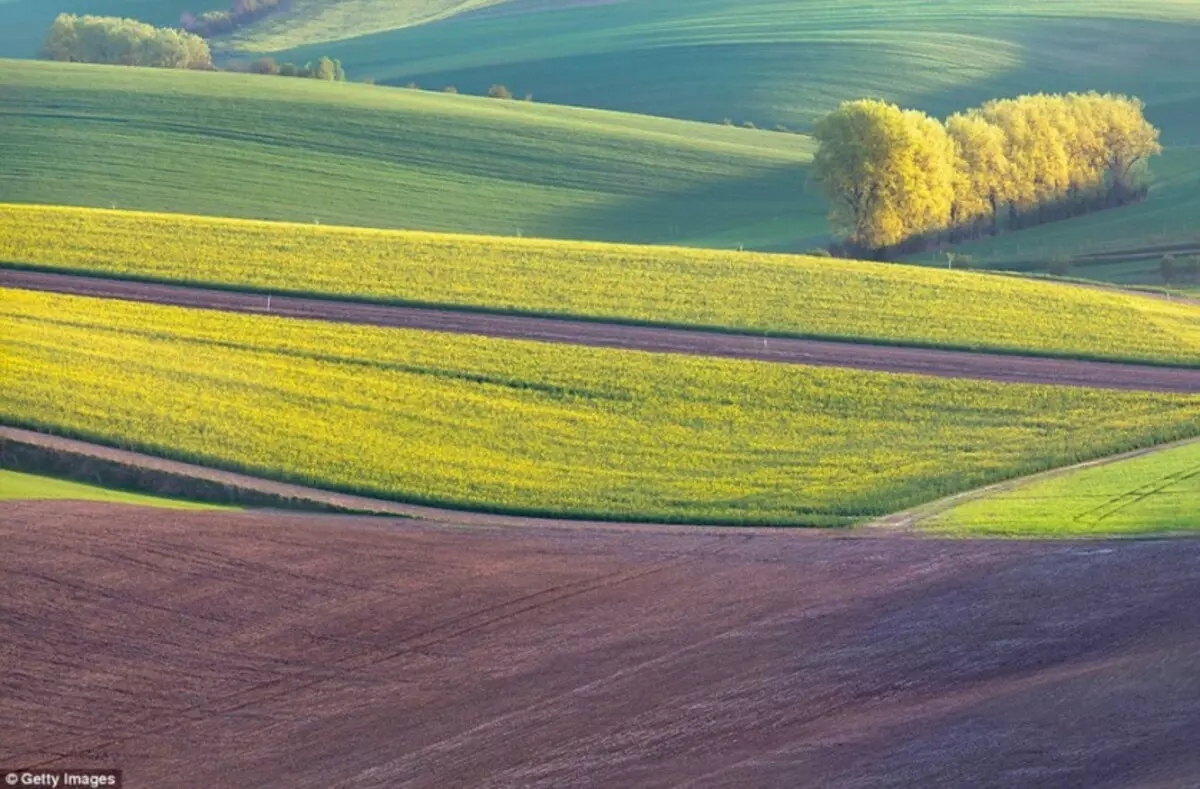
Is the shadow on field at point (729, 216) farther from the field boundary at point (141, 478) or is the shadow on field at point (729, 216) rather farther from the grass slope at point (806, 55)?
A: the field boundary at point (141, 478)

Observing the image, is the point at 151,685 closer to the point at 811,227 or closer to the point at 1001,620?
the point at 1001,620

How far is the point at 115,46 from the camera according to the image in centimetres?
12600

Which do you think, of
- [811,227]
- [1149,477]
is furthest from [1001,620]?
[811,227]

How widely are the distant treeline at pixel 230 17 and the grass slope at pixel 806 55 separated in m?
6.00

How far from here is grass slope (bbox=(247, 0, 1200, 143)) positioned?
129m

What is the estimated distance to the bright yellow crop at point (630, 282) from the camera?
54.5m

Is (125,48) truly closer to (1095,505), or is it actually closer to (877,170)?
(877,170)

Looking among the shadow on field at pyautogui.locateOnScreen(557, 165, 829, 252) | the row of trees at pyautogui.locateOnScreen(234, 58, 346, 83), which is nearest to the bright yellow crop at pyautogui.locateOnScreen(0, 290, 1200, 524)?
the shadow on field at pyautogui.locateOnScreen(557, 165, 829, 252)

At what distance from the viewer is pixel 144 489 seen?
129 feet

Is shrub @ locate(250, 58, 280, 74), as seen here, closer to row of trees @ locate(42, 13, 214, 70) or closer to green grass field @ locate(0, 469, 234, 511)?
row of trees @ locate(42, 13, 214, 70)

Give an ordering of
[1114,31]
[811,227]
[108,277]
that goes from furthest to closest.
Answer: [1114,31], [811,227], [108,277]

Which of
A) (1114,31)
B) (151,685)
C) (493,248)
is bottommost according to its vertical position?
(151,685)

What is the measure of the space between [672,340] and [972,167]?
1561 inches

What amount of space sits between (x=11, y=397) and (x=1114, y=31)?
117094 millimetres
